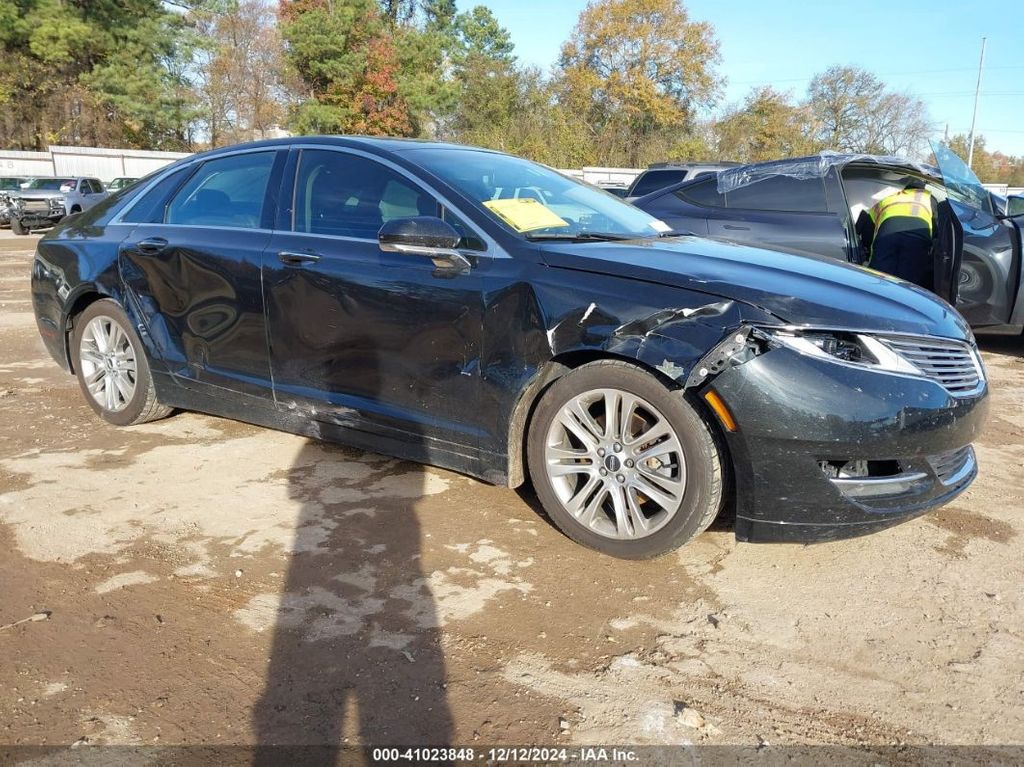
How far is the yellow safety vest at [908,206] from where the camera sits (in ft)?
18.8

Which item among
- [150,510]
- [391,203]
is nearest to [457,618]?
[150,510]

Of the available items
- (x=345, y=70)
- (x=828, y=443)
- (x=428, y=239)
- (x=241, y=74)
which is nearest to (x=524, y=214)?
(x=428, y=239)

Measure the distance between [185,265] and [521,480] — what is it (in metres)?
2.22

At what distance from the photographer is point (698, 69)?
44.0 m

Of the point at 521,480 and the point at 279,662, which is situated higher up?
the point at 521,480

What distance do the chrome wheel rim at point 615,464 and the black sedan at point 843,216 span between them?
3602 millimetres

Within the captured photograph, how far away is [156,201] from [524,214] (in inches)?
94.5

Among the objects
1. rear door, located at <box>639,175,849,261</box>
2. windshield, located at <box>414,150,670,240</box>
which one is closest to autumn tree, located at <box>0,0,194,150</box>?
rear door, located at <box>639,175,849,261</box>

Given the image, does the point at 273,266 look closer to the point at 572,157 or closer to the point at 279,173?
the point at 279,173

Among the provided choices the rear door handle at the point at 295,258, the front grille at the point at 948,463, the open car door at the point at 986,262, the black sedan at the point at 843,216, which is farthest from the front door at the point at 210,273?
the open car door at the point at 986,262

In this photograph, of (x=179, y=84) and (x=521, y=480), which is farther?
Result: (x=179, y=84)

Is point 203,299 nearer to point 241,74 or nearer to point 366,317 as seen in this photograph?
point 366,317

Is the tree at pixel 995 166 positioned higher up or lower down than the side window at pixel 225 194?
higher up

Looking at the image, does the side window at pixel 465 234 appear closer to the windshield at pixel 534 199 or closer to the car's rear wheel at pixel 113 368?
the windshield at pixel 534 199
